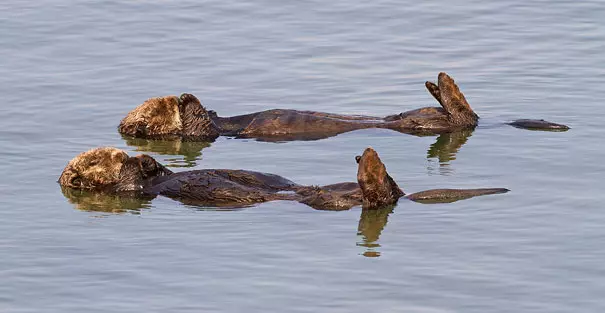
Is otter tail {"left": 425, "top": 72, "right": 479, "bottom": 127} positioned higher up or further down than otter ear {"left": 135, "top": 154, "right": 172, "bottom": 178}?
higher up

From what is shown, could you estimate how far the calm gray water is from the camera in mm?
8523

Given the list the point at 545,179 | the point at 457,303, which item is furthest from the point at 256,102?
the point at 457,303

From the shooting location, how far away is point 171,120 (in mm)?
13500

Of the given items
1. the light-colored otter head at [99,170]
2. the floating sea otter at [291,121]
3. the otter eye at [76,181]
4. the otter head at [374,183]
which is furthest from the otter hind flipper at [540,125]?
the otter eye at [76,181]

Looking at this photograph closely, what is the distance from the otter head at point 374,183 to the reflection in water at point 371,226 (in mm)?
49

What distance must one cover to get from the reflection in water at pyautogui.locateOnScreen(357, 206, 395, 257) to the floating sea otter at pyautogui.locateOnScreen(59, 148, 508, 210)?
6 centimetres

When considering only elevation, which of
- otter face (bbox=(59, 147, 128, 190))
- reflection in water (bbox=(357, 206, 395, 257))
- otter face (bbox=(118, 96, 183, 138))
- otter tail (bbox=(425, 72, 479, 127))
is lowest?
reflection in water (bbox=(357, 206, 395, 257))

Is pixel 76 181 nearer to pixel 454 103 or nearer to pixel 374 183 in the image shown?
pixel 374 183

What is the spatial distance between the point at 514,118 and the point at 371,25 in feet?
16.0

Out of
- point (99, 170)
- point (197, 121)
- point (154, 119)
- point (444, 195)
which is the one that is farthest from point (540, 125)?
point (99, 170)

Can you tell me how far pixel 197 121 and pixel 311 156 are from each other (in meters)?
1.62

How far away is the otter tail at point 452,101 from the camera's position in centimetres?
1271

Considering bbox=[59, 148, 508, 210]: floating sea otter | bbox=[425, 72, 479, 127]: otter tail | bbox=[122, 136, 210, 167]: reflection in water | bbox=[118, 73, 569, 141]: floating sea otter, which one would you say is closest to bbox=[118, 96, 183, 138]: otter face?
bbox=[118, 73, 569, 141]: floating sea otter

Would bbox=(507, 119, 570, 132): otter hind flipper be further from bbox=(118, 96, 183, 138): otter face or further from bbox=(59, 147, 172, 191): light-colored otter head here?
bbox=(59, 147, 172, 191): light-colored otter head
